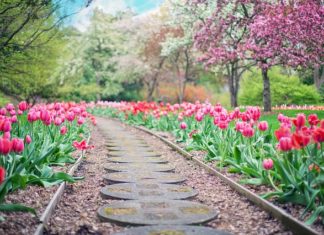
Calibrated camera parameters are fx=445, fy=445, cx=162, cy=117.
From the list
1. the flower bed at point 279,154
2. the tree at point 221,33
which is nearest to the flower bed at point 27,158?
the flower bed at point 279,154

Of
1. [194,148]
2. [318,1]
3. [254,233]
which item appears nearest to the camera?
[254,233]

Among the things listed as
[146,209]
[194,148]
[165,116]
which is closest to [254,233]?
[146,209]

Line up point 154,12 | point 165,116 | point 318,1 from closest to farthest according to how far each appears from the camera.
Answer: point 318,1 < point 165,116 < point 154,12

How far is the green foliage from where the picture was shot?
83.3ft

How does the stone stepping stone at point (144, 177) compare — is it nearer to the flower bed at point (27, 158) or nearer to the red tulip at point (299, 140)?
the flower bed at point (27, 158)

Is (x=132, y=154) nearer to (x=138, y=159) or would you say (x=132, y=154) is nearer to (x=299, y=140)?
(x=138, y=159)

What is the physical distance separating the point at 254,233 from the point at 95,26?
122 ft

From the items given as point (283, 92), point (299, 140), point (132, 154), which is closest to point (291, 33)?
point (132, 154)

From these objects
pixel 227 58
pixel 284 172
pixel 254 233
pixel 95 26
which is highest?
pixel 95 26

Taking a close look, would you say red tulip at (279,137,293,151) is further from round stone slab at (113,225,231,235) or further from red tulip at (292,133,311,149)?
round stone slab at (113,225,231,235)

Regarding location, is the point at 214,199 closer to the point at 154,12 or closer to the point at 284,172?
the point at 284,172

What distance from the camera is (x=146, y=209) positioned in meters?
5.19

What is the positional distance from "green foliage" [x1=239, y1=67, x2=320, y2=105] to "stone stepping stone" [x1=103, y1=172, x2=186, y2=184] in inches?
693

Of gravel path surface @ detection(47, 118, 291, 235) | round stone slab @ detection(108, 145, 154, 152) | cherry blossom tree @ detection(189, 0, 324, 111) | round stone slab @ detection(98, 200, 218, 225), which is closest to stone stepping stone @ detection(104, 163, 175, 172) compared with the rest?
gravel path surface @ detection(47, 118, 291, 235)
